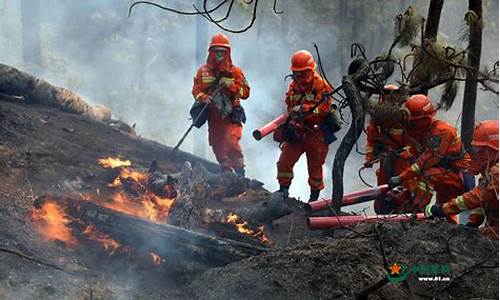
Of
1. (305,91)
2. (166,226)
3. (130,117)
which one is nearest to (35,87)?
(305,91)

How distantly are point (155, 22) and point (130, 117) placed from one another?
365 centimetres

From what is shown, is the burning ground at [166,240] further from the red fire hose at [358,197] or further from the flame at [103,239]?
the red fire hose at [358,197]

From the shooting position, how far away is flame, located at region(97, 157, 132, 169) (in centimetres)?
723

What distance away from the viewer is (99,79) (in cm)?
2005

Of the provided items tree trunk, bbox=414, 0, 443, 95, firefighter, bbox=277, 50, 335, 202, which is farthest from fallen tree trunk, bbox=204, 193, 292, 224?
tree trunk, bbox=414, 0, 443, 95

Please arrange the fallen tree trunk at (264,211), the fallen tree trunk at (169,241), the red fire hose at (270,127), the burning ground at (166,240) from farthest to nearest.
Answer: the red fire hose at (270,127), the fallen tree trunk at (264,211), the fallen tree trunk at (169,241), the burning ground at (166,240)

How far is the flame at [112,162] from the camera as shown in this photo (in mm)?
7234

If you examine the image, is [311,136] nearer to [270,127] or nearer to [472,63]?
[270,127]

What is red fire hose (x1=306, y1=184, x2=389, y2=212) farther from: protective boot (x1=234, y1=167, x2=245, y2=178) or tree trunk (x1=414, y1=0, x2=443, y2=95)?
protective boot (x1=234, y1=167, x2=245, y2=178)

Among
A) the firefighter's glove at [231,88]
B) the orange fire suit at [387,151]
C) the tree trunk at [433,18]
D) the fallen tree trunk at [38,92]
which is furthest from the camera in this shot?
the fallen tree trunk at [38,92]

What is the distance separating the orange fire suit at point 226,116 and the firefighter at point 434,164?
8.86ft

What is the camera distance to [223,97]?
25.8ft

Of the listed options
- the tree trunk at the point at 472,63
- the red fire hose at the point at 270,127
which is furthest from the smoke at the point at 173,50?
the tree trunk at the point at 472,63

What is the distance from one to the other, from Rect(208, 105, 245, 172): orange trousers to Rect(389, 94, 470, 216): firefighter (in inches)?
109
